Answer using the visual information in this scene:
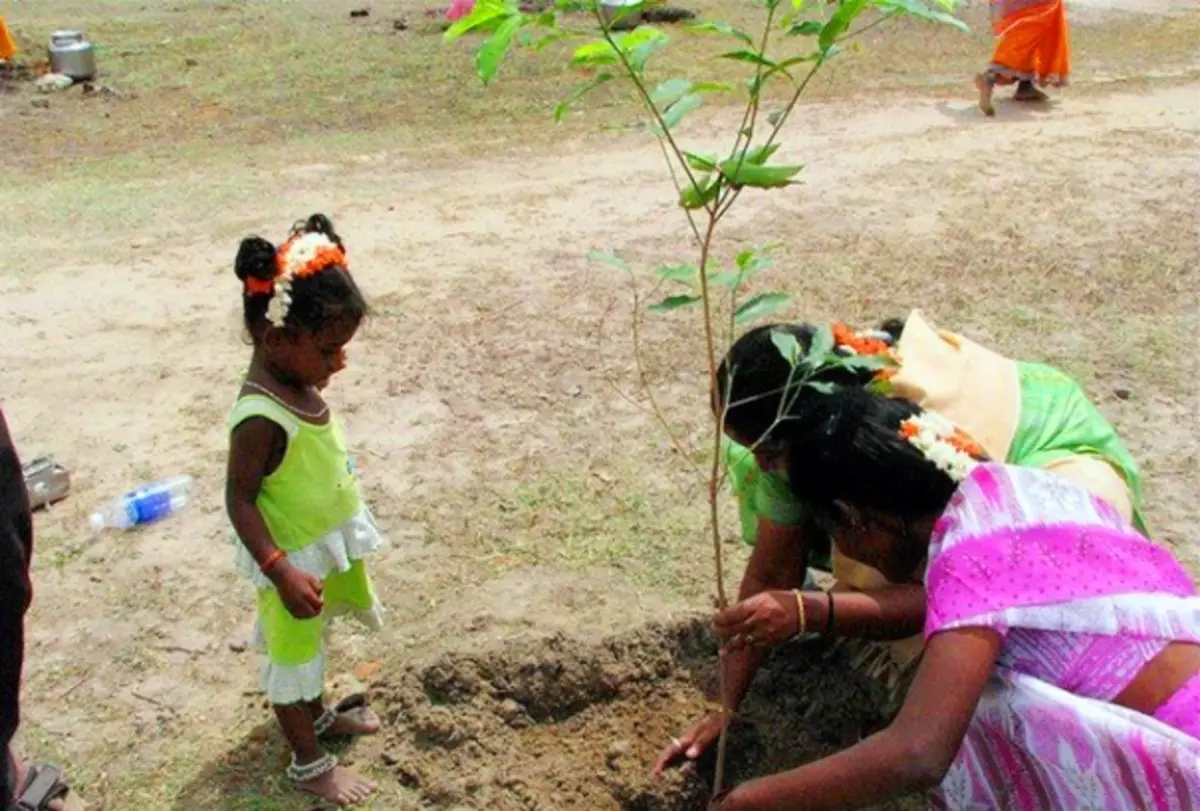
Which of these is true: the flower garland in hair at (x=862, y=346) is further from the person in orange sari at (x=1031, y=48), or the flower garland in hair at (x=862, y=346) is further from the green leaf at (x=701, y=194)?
the person in orange sari at (x=1031, y=48)

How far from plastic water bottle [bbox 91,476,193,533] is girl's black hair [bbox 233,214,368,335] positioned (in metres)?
1.44

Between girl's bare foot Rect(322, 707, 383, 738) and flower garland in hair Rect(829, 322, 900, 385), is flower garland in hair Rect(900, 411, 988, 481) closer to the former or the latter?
flower garland in hair Rect(829, 322, 900, 385)

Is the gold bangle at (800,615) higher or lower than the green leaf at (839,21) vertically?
lower

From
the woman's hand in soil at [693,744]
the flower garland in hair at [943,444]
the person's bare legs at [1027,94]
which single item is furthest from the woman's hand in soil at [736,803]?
the person's bare legs at [1027,94]

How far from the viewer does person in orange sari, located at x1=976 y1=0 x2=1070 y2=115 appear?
8289 millimetres

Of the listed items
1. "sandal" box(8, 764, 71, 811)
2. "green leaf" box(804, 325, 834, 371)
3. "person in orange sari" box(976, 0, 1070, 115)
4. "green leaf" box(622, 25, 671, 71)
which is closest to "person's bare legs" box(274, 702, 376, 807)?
"sandal" box(8, 764, 71, 811)

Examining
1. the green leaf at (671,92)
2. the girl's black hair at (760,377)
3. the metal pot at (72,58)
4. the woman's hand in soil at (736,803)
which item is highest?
the green leaf at (671,92)

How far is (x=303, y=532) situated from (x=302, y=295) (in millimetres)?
487

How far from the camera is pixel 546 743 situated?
2746 mm

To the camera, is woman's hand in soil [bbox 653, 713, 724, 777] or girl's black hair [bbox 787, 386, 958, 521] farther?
woman's hand in soil [bbox 653, 713, 724, 777]

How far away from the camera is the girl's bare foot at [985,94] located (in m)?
7.98

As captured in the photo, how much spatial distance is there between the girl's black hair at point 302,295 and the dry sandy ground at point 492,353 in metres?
1.01

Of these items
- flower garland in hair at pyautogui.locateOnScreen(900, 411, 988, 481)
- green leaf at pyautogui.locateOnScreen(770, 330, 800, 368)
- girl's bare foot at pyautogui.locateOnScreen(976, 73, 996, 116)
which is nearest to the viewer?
green leaf at pyautogui.locateOnScreen(770, 330, 800, 368)

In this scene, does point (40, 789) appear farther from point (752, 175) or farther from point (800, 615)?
point (752, 175)
